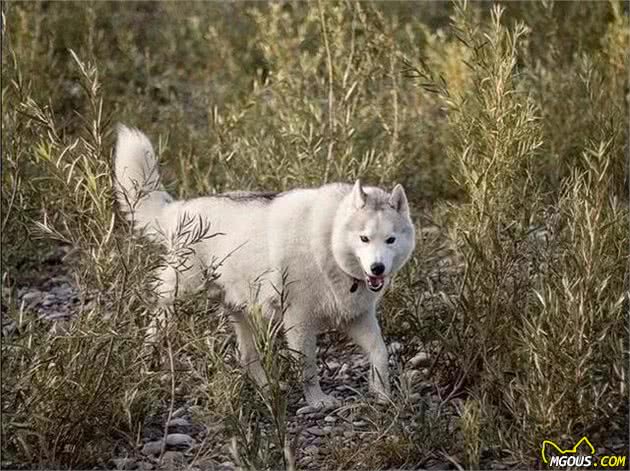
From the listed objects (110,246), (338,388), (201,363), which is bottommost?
(338,388)

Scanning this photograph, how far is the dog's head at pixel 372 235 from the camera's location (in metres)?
4.52

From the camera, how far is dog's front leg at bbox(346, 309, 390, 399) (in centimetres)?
456

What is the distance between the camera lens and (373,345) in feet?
15.3

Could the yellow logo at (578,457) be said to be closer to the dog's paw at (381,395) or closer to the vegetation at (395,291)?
the vegetation at (395,291)

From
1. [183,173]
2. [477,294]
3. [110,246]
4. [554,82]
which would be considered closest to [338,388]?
[477,294]

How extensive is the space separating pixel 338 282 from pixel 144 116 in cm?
332

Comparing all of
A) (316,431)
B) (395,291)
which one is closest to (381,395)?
(316,431)

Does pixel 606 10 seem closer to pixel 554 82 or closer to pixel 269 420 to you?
pixel 554 82

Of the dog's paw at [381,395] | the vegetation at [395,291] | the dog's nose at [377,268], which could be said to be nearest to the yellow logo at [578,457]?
the vegetation at [395,291]

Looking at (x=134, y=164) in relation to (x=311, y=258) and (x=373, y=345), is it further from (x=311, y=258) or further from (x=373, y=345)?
(x=373, y=345)

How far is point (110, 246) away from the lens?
434cm

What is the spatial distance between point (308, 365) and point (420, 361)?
0.52 metres

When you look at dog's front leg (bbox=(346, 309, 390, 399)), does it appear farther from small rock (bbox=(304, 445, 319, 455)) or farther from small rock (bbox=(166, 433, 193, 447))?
small rock (bbox=(166, 433, 193, 447))

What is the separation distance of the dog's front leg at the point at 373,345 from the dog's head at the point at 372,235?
0.18m
